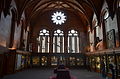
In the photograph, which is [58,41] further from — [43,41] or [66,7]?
[66,7]

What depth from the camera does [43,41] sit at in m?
21.7

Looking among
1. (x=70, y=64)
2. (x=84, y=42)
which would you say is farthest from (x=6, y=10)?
(x=84, y=42)

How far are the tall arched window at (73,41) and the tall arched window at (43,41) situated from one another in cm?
432

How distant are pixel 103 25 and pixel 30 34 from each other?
1333 centimetres

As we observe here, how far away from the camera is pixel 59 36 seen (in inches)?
863

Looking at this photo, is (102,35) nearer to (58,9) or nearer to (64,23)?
(64,23)

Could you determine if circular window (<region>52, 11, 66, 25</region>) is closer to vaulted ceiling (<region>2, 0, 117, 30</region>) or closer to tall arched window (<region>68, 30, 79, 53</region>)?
vaulted ceiling (<region>2, 0, 117, 30</region>)

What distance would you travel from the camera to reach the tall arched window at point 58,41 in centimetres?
2142

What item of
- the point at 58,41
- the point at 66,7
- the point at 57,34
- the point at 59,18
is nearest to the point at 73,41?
the point at 58,41

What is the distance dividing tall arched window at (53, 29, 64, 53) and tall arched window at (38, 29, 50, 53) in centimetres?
144

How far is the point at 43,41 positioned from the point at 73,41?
5.95 m

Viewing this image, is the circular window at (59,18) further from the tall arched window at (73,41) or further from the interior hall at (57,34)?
the tall arched window at (73,41)

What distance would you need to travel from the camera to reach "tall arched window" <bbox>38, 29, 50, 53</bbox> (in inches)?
842

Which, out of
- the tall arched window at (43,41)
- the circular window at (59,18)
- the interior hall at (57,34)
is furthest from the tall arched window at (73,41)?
the tall arched window at (43,41)
